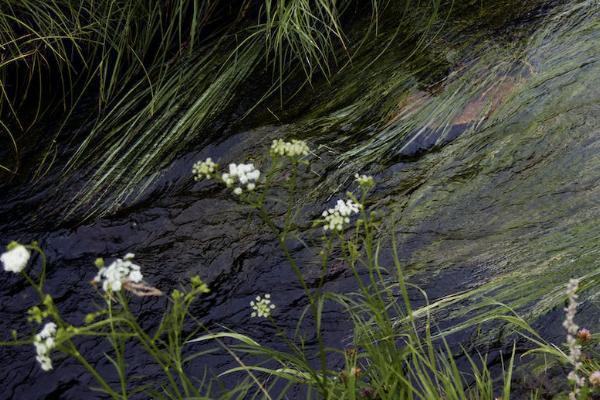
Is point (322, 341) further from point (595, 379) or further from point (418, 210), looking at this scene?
point (418, 210)

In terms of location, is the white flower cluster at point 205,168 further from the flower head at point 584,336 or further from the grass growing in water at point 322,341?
the flower head at point 584,336

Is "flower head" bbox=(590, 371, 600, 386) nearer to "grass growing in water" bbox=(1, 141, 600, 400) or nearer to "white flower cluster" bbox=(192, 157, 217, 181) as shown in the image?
"grass growing in water" bbox=(1, 141, 600, 400)

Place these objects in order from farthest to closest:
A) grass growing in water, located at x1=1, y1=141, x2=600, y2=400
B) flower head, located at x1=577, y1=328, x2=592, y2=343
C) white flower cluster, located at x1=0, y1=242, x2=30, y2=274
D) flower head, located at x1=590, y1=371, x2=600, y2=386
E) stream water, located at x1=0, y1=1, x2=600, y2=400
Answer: stream water, located at x1=0, y1=1, x2=600, y2=400 → flower head, located at x1=577, y1=328, x2=592, y2=343 → flower head, located at x1=590, y1=371, x2=600, y2=386 → grass growing in water, located at x1=1, y1=141, x2=600, y2=400 → white flower cluster, located at x1=0, y1=242, x2=30, y2=274

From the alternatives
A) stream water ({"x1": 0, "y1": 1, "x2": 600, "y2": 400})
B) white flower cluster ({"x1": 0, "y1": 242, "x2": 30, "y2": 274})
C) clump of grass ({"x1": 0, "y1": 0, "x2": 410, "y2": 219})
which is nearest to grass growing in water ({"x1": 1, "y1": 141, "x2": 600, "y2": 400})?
white flower cluster ({"x1": 0, "y1": 242, "x2": 30, "y2": 274})

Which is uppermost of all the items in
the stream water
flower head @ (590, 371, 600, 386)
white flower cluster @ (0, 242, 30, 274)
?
white flower cluster @ (0, 242, 30, 274)

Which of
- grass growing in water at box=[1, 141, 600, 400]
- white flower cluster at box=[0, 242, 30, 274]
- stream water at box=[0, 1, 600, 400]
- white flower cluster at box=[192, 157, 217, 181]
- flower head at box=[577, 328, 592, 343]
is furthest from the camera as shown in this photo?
stream water at box=[0, 1, 600, 400]

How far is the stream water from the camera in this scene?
8.01 feet

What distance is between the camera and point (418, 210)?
2.82 meters

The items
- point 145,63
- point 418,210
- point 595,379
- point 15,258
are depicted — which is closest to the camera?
point 15,258

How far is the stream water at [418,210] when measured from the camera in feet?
8.01

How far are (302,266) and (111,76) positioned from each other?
5.75ft

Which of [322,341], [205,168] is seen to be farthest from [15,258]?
[322,341]

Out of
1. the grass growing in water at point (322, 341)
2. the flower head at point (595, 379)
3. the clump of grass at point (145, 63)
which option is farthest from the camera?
the clump of grass at point (145, 63)

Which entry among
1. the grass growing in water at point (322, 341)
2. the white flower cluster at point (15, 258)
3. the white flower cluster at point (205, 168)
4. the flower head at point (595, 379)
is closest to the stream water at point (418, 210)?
the grass growing in water at point (322, 341)
